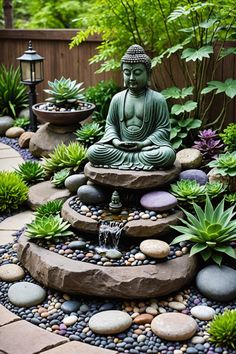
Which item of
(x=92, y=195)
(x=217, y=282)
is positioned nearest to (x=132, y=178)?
(x=92, y=195)

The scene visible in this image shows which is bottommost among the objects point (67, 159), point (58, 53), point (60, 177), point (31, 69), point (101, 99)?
point (60, 177)

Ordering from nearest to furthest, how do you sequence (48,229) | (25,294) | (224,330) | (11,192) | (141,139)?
(224,330), (25,294), (48,229), (141,139), (11,192)

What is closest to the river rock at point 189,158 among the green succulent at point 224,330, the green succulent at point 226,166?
the green succulent at point 226,166

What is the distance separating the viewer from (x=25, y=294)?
3.99 m

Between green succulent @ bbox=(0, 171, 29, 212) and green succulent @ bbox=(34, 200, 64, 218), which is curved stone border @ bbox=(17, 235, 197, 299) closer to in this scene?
green succulent @ bbox=(34, 200, 64, 218)

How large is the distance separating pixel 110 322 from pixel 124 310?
272 millimetres

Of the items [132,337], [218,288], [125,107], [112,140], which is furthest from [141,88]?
[132,337]

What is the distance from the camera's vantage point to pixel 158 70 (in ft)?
23.4

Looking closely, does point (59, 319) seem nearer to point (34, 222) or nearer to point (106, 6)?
point (34, 222)

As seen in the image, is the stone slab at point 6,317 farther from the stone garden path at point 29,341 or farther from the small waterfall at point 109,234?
the small waterfall at point 109,234

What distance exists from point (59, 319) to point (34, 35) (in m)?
5.94

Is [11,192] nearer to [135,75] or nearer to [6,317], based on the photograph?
[135,75]

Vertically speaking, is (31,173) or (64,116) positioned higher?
(64,116)

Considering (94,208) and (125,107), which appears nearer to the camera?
(94,208)
